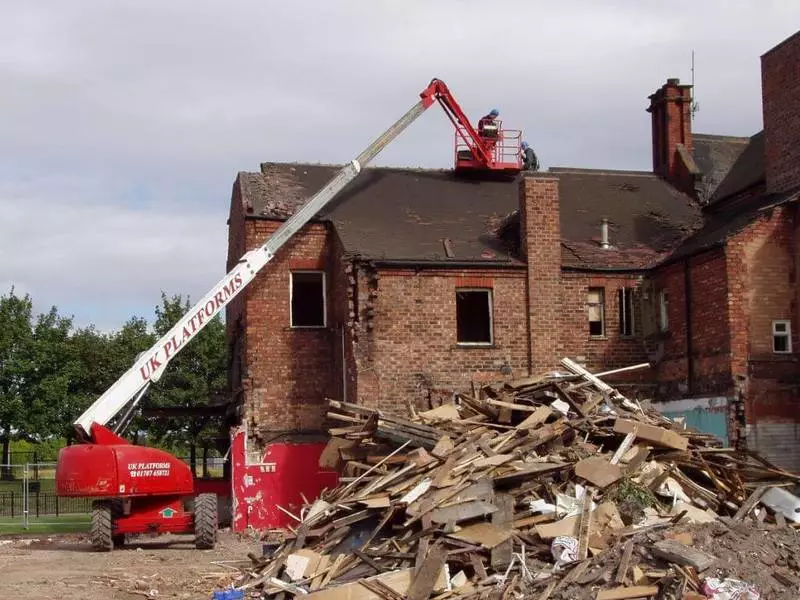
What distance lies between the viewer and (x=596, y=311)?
24.7 m

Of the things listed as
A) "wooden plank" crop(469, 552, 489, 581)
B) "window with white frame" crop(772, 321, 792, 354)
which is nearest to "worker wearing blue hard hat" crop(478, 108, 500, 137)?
"window with white frame" crop(772, 321, 792, 354)

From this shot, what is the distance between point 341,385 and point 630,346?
22.0 feet

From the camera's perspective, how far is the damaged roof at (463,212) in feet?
79.5

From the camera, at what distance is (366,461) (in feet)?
51.6

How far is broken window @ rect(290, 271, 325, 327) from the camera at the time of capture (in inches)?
988

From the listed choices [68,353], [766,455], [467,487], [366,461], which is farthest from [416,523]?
[68,353]

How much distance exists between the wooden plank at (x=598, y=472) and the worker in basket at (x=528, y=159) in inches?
594

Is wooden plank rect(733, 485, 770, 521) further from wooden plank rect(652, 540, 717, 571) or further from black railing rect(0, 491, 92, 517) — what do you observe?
black railing rect(0, 491, 92, 517)

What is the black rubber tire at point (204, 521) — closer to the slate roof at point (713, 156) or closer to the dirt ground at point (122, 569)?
the dirt ground at point (122, 569)

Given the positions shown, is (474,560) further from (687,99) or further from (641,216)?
(687,99)

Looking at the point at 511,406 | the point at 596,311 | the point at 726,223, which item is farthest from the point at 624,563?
the point at 726,223

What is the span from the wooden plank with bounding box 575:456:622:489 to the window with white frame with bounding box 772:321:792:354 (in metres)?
8.74

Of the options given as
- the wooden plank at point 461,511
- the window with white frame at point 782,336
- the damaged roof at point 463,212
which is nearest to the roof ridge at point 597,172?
the damaged roof at point 463,212

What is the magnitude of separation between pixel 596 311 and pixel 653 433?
9.71 metres
